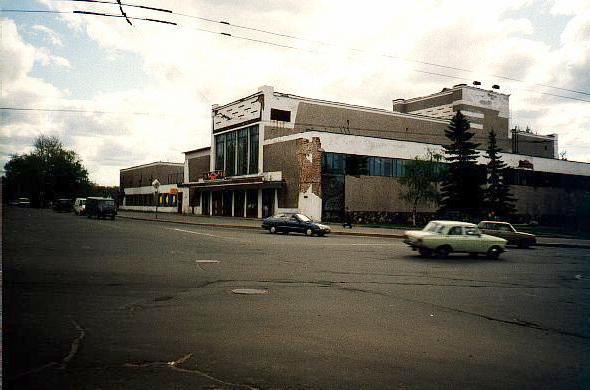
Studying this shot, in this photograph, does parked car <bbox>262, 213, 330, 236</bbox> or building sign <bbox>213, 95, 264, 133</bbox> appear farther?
building sign <bbox>213, 95, 264, 133</bbox>

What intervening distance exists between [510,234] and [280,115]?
3158 centimetres

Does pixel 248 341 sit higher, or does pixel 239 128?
pixel 239 128

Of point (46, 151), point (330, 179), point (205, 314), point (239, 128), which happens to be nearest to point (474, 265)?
point (205, 314)

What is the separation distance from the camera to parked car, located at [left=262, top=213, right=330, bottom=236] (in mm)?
29203

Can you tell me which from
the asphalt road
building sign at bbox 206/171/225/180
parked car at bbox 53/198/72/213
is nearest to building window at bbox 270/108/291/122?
building sign at bbox 206/171/225/180

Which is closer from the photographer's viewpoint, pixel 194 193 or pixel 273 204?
pixel 273 204

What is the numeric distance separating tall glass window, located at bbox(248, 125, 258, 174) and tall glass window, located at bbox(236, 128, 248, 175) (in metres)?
1.17

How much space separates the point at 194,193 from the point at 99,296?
191ft

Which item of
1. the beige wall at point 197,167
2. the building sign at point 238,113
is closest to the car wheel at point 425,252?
the building sign at point 238,113

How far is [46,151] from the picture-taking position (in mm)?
105750

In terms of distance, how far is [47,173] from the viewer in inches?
4013

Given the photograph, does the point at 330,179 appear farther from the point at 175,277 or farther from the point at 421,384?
the point at 421,384

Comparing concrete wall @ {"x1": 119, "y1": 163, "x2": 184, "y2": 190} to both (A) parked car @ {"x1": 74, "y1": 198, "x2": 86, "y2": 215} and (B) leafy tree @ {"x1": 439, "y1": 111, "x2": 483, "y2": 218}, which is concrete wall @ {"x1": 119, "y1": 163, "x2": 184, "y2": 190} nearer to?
(A) parked car @ {"x1": 74, "y1": 198, "x2": 86, "y2": 215}

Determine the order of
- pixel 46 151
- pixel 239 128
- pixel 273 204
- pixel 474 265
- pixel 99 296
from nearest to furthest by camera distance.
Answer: pixel 99 296, pixel 474 265, pixel 273 204, pixel 239 128, pixel 46 151
